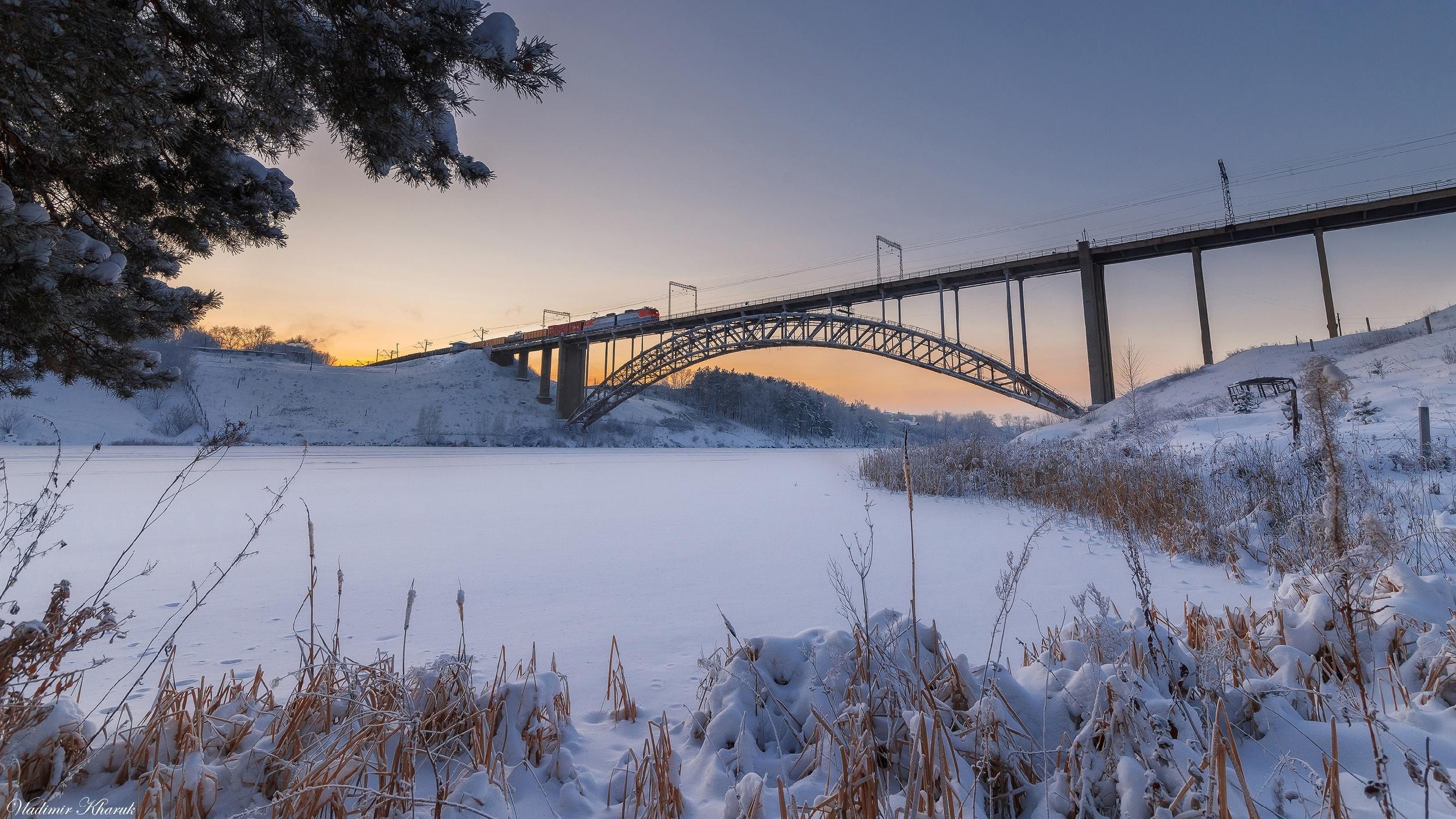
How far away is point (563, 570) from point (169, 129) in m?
3.14

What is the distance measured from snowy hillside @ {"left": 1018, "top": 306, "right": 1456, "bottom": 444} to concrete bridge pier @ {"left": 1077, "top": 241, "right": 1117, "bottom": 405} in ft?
3.24

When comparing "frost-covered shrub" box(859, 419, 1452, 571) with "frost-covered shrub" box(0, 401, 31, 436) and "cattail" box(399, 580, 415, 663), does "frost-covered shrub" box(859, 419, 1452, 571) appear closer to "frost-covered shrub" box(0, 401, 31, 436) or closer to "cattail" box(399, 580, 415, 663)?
"cattail" box(399, 580, 415, 663)

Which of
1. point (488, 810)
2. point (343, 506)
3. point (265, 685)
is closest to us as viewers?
point (488, 810)

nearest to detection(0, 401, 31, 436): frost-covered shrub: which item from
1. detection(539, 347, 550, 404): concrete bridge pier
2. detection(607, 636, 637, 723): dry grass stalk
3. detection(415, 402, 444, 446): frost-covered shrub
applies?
detection(415, 402, 444, 446): frost-covered shrub

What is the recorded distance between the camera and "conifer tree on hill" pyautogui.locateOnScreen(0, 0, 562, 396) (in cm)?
133

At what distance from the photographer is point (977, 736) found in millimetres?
1179

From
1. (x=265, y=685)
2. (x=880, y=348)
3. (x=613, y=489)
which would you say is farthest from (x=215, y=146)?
(x=880, y=348)

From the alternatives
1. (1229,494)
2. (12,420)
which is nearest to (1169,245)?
(1229,494)

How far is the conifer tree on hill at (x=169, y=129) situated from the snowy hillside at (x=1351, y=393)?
914 cm

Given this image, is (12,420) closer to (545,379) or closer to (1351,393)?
(545,379)

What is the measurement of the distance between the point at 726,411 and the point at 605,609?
60.3 metres

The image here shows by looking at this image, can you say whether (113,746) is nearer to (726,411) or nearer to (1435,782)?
(1435,782)

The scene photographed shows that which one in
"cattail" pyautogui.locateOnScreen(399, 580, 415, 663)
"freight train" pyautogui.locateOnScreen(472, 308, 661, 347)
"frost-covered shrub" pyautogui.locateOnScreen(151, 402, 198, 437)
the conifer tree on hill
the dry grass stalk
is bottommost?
the dry grass stalk

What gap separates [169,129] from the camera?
5.14 ft
